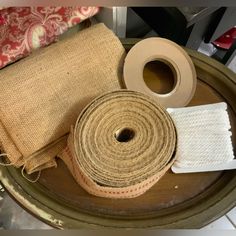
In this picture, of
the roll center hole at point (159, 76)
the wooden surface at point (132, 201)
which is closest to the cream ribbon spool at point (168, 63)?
the roll center hole at point (159, 76)

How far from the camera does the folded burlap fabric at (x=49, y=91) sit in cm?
56

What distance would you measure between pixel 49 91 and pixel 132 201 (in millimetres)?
195

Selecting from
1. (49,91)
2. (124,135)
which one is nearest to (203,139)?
(124,135)

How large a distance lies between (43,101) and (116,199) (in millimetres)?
172

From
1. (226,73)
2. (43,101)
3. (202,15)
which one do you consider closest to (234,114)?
(226,73)

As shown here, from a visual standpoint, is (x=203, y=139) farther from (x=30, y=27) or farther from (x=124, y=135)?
(x=30, y=27)

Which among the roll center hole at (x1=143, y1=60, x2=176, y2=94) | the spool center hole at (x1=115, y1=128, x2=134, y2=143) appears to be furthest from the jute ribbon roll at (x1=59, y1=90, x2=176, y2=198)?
the roll center hole at (x1=143, y1=60, x2=176, y2=94)

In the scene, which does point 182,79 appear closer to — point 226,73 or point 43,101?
point 226,73

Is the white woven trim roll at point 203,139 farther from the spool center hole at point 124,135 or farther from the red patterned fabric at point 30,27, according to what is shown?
the red patterned fabric at point 30,27

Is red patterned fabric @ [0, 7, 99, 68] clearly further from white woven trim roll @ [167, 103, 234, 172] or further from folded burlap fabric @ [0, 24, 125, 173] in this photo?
white woven trim roll @ [167, 103, 234, 172]

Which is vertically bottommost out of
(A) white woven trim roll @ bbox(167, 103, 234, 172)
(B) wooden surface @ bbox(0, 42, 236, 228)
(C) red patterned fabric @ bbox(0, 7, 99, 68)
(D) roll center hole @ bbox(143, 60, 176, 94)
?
(B) wooden surface @ bbox(0, 42, 236, 228)

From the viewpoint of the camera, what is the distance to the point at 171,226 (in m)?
0.54

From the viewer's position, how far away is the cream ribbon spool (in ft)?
1.99

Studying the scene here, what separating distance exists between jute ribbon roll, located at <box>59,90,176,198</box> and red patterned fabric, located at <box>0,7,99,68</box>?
0.19 meters
